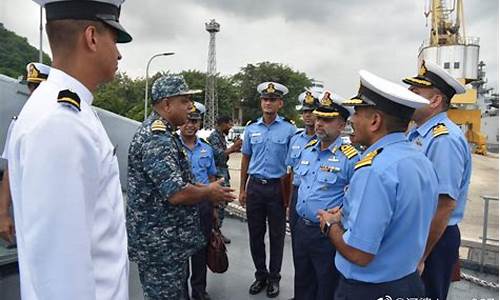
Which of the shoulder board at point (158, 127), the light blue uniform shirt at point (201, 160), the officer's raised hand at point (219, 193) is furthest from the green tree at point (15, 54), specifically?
the light blue uniform shirt at point (201, 160)

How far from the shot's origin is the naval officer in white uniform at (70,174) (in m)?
0.92

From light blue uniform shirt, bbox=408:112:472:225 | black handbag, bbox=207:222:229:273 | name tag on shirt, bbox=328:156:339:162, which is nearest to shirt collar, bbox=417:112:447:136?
light blue uniform shirt, bbox=408:112:472:225

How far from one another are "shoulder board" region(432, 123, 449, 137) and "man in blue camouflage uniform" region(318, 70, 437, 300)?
2.14 ft

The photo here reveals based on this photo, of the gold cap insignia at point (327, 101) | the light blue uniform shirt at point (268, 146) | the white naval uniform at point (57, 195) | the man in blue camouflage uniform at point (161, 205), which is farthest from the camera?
the light blue uniform shirt at point (268, 146)

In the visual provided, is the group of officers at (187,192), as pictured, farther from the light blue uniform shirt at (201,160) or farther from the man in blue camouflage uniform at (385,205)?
the light blue uniform shirt at (201,160)

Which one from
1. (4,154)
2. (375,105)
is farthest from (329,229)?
(4,154)

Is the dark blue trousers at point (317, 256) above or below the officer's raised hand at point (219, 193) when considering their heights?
below

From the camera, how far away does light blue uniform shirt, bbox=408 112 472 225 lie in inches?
87.0

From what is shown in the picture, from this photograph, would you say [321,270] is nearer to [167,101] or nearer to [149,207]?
[149,207]

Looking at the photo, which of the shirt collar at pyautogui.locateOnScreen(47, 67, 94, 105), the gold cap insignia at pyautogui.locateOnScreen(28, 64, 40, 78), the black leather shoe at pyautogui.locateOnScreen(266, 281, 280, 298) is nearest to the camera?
the shirt collar at pyautogui.locateOnScreen(47, 67, 94, 105)

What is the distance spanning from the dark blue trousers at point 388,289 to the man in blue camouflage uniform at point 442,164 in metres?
0.47

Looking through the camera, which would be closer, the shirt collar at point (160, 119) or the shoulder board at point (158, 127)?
the shoulder board at point (158, 127)

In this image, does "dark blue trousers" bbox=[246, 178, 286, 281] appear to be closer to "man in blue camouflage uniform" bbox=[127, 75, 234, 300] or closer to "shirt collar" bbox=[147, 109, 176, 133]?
"man in blue camouflage uniform" bbox=[127, 75, 234, 300]

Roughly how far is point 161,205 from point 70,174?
1266 mm
